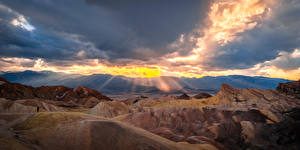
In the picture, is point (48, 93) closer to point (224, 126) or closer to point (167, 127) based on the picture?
point (167, 127)

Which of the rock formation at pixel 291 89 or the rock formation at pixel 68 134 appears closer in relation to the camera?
the rock formation at pixel 68 134

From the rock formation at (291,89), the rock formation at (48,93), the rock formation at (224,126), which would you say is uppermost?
the rock formation at (291,89)

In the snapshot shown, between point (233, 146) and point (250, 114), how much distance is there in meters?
7.12

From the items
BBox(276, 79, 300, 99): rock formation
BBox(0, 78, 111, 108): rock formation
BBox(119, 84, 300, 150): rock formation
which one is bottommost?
BBox(0, 78, 111, 108): rock formation

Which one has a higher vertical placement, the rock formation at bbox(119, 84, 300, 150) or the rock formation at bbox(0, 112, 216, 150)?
the rock formation at bbox(0, 112, 216, 150)

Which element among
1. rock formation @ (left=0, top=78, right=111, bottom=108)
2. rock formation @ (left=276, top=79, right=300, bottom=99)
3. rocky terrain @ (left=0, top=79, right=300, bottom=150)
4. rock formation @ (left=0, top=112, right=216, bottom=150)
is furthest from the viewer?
rock formation @ (left=0, top=78, right=111, bottom=108)

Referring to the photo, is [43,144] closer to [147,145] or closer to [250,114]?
[147,145]

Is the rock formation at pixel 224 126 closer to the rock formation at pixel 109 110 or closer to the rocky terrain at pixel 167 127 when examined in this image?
the rocky terrain at pixel 167 127

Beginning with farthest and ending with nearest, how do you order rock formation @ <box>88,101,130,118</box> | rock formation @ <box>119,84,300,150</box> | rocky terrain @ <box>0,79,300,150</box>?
rock formation @ <box>88,101,130,118</box>, rock formation @ <box>119,84,300,150</box>, rocky terrain @ <box>0,79,300,150</box>

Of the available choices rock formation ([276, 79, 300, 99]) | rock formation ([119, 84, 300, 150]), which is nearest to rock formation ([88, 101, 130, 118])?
rock formation ([119, 84, 300, 150])

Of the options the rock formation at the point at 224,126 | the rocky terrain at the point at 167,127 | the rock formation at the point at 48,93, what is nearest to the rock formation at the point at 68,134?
the rocky terrain at the point at 167,127

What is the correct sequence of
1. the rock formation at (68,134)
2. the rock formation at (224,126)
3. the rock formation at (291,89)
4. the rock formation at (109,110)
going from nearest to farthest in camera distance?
the rock formation at (68,134) < the rock formation at (224,126) < the rock formation at (291,89) < the rock formation at (109,110)

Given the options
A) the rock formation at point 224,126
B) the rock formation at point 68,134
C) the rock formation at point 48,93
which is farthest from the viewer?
the rock formation at point 48,93

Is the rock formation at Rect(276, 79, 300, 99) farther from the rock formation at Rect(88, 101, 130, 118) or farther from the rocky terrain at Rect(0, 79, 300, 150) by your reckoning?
the rock formation at Rect(88, 101, 130, 118)
